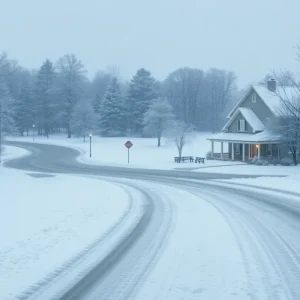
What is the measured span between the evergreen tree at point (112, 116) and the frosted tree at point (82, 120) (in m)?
3.44

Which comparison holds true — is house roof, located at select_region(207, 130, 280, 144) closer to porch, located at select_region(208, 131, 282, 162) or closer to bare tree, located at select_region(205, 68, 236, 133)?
porch, located at select_region(208, 131, 282, 162)

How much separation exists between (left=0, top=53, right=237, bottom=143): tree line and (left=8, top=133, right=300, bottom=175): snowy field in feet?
9.96

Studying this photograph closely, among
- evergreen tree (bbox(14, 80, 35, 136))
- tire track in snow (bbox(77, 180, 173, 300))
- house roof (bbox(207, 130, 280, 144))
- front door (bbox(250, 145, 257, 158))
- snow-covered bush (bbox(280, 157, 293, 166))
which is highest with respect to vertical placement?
evergreen tree (bbox(14, 80, 35, 136))

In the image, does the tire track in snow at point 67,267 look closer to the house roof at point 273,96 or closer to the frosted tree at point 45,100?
the house roof at point 273,96

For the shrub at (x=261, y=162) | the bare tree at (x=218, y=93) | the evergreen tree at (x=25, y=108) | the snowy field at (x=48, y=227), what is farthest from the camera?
the bare tree at (x=218, y=93)

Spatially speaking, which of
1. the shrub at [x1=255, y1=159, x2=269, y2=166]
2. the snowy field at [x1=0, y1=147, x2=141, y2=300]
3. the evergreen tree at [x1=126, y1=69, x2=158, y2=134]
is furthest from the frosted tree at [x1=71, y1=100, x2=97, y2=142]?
the snowy field at [x1=0, y1=147, x2=141, y2=300]

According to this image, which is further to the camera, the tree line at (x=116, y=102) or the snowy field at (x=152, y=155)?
the tree line at (x=116, y=102)

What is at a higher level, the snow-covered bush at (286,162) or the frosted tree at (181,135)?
the frosted tree at (181,135)

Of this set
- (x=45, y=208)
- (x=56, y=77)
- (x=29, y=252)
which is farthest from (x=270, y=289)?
(x=56, y=77)

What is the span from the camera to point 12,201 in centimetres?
1716

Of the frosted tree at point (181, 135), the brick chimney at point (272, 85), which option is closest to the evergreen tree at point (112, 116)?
the frosted tree at point (181, 135)

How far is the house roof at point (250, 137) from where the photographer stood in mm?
45281

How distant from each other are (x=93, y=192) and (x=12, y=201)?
4357 mm

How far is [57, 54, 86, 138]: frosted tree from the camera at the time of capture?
9006 cm
